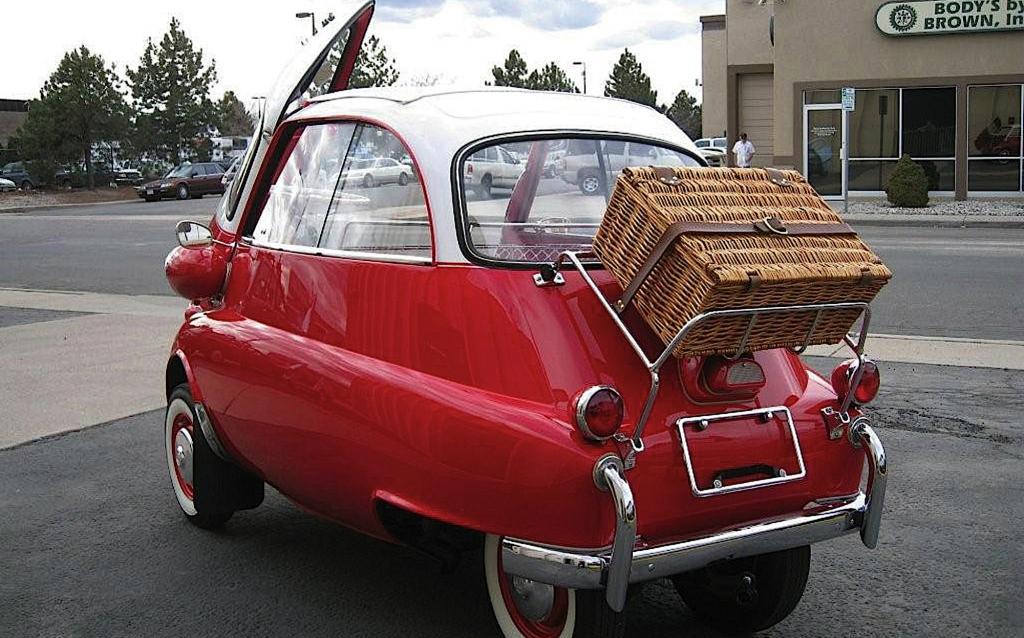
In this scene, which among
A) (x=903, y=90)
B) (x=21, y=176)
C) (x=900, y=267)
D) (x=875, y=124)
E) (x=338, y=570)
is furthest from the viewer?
(x=21, y=176)

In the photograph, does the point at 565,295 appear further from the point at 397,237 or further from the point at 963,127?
the point at 963,127

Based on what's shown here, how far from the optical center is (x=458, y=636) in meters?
4.11

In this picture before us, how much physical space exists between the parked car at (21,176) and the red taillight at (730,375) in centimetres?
5679

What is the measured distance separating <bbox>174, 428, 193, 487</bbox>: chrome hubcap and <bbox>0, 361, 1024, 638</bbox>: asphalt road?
0.25m

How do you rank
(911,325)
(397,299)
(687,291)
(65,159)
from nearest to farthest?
(687,291), (397,299), (911,325), (65,159)

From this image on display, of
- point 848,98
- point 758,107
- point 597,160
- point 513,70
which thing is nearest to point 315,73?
point 597,160

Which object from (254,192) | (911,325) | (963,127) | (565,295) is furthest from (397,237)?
(963,127)

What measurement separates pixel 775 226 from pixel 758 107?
123ft

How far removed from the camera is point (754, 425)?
3.68 metres

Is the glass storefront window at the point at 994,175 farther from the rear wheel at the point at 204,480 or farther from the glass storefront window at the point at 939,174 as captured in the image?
the rear wheel at the point at 204,480

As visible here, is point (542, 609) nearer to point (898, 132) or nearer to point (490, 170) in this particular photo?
point (490, 170)

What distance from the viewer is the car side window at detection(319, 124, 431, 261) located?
4082mm

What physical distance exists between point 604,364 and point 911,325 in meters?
7.71

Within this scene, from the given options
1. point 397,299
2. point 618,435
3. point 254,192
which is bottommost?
point 618,435
